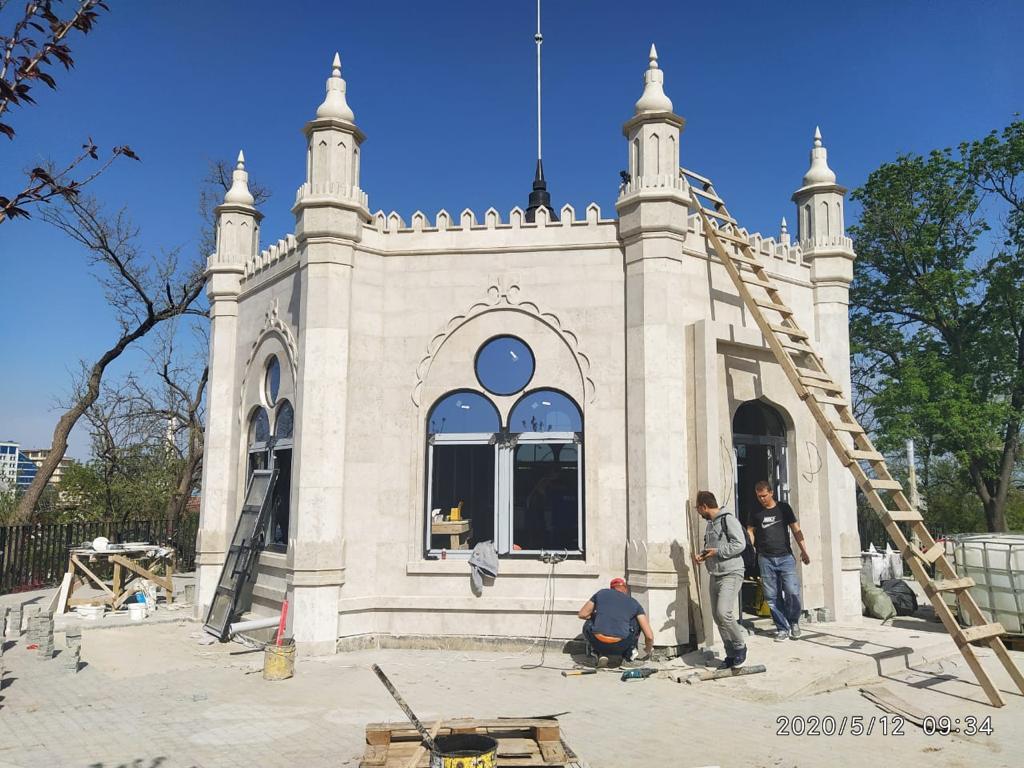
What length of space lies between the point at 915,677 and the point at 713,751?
392cm

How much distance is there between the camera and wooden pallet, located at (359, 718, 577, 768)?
5.65 m

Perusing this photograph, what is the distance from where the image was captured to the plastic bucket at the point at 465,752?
4.94 meters

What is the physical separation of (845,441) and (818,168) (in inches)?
194

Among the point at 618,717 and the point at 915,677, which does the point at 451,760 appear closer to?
the point at 618,717

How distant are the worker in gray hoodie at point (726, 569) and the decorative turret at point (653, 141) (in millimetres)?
4448

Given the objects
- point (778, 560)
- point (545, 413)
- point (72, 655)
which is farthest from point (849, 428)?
point (72, 655)

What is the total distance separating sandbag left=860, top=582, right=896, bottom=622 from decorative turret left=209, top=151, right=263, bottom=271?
1212 cm

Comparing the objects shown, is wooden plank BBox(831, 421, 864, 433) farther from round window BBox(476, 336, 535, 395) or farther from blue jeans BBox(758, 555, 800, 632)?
round window BBox(476, 336, 535, 395)

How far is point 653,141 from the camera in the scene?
11.1 meters

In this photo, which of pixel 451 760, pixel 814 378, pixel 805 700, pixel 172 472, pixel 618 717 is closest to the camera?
pixel 451 760

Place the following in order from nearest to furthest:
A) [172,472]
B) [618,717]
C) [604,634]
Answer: [618,717]
[604,634]
[172,472]

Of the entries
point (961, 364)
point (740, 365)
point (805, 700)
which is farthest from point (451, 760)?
point (961, 364)

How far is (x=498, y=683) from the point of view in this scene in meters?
8.81

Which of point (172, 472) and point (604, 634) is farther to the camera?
point (172, 472)
